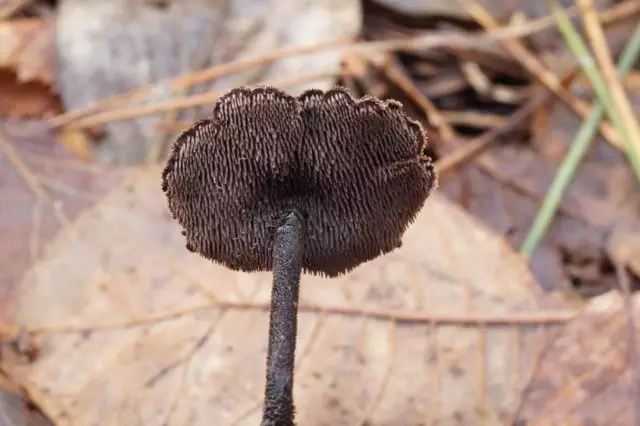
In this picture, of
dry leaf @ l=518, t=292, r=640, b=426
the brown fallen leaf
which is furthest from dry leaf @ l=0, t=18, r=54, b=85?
dry leaf @ l=518, t=292, r=640, b=426

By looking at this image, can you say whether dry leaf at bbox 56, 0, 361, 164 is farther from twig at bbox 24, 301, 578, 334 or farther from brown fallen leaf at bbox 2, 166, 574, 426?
twig at bbox 24, 301, 578, 334

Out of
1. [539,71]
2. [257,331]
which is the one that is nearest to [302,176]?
[257,331]

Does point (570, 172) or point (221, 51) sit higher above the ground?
point (221, 51)

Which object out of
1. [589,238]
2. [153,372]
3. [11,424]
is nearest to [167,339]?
[153,372]

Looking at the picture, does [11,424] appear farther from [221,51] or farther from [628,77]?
[628,77]

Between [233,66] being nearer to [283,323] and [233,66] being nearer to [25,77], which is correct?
[25,77]

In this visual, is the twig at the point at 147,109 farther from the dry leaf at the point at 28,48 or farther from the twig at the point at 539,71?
the twig at the point at 539,71

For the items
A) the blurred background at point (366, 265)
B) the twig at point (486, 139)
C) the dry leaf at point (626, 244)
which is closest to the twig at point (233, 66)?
the blurred background at point (366, 265)
